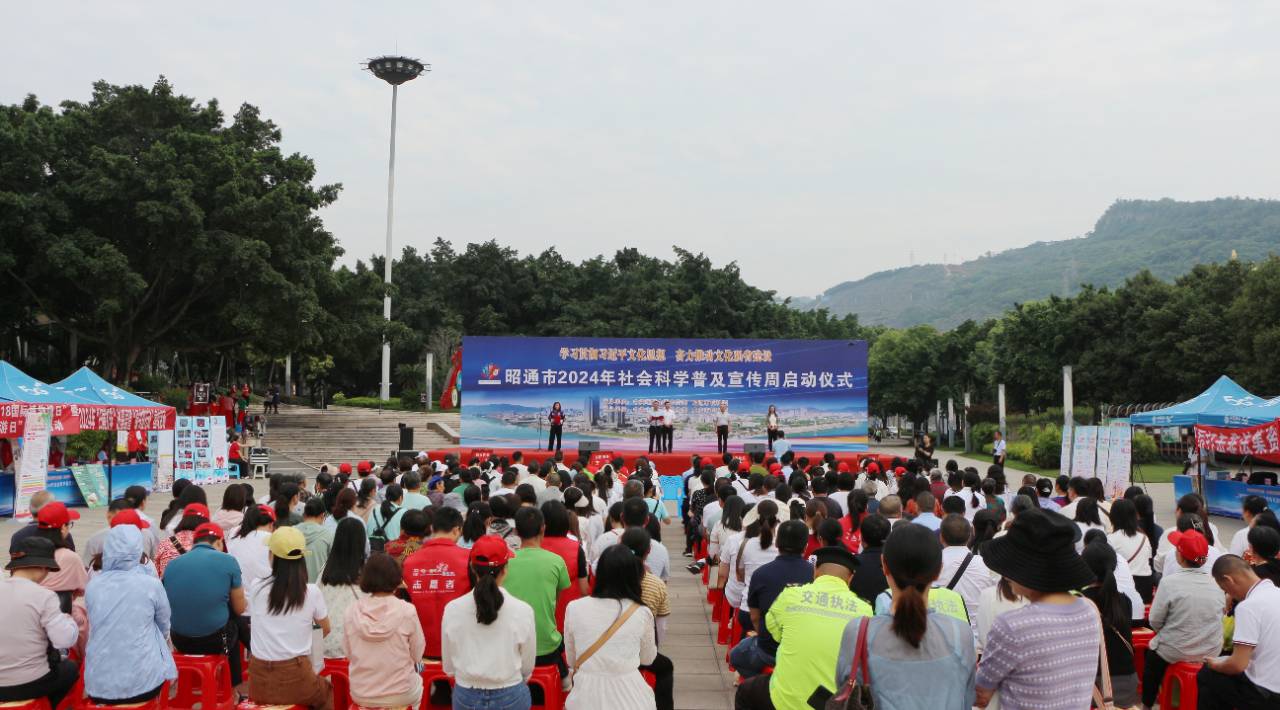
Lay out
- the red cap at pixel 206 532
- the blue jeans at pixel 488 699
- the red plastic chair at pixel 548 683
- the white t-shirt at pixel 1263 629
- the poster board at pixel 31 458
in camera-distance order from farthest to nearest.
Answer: the poster board at pixel 31 458, the red cap at pixel 206 532, the red plastic chair at pixel 548 683, the white t-shirt at pixel 1263 629, the blue jeans at pixel 488 699

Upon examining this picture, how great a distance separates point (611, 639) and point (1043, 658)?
1568mm

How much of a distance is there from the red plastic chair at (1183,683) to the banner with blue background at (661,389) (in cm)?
1722

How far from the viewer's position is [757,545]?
5383 millimetres

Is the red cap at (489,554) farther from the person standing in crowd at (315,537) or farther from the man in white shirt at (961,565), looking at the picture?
the man in white shirt at (961,565)

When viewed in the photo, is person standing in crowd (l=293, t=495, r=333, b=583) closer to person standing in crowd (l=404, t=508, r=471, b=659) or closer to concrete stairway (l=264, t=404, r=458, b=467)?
person standing in crowd (l=404, t=508, r=471, b=659)

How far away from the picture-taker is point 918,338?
1747 inches

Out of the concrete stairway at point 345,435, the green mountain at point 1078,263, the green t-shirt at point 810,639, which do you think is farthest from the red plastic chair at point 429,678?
the green mountain at point 1078,263

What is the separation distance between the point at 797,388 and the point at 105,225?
693 inches

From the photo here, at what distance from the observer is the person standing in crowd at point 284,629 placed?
4230 mm

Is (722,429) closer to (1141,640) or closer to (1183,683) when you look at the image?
(1141,640)

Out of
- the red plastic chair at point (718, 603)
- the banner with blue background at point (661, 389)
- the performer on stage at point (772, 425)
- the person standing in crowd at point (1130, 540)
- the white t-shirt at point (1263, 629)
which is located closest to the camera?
the white t-shirt at point (1263, 629)

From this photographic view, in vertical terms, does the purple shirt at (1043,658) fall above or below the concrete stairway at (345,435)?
above

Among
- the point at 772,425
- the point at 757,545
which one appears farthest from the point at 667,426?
the point at 757,545

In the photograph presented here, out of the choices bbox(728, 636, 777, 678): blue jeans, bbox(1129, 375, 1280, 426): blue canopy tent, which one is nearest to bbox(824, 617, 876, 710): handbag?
bbox(728, 636, 777, 678): blue jeans
